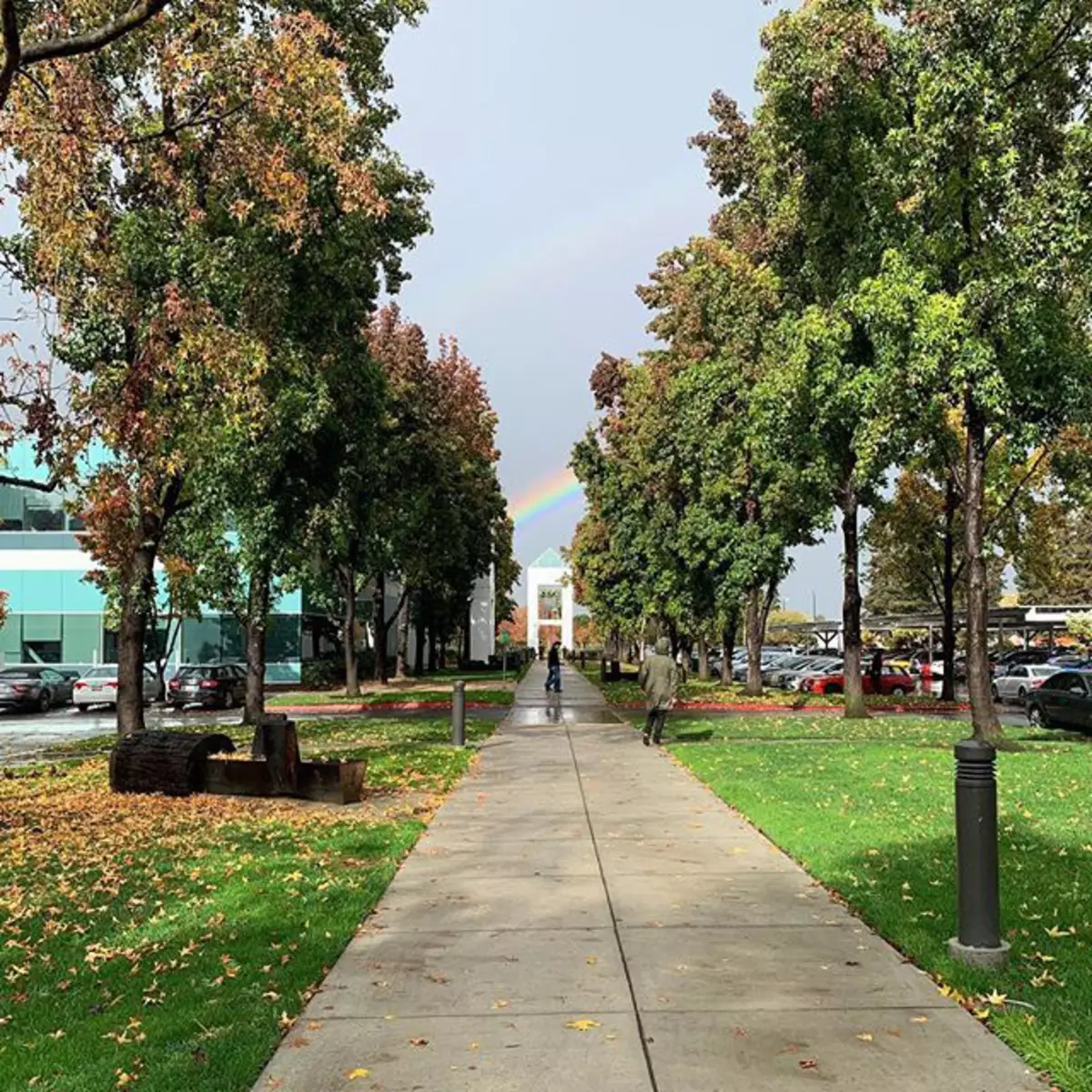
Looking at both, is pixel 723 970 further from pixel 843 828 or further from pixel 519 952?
pixel 843 828

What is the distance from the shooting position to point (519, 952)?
5906mm

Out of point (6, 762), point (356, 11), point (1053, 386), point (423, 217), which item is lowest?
point (6, 762)

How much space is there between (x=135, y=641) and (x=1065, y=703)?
19.4 meters

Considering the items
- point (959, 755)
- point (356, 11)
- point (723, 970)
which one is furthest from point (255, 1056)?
point (356, 11)

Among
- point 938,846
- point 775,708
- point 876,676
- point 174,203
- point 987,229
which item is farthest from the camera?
point 876,676

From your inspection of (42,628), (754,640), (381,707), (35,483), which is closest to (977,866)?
(35,483)

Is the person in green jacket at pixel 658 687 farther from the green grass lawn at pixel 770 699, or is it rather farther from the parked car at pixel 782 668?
the parked car at pixel 782 668

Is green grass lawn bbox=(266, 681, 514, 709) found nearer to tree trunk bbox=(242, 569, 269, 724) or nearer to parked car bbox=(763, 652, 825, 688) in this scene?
tree trunk bbox=(242, 569, 269, 724)

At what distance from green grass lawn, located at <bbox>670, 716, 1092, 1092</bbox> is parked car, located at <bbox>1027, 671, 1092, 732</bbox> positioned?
20.5 ft

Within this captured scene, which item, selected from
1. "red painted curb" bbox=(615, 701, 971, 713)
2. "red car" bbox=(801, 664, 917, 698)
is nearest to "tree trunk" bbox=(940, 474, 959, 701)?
"red painted curb" bbox=(615, 701, 971, 713)

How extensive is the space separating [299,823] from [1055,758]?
36.4 feet

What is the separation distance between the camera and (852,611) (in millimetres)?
24609

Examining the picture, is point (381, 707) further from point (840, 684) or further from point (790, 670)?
point (790, 670)

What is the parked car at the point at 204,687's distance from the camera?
31.1m
